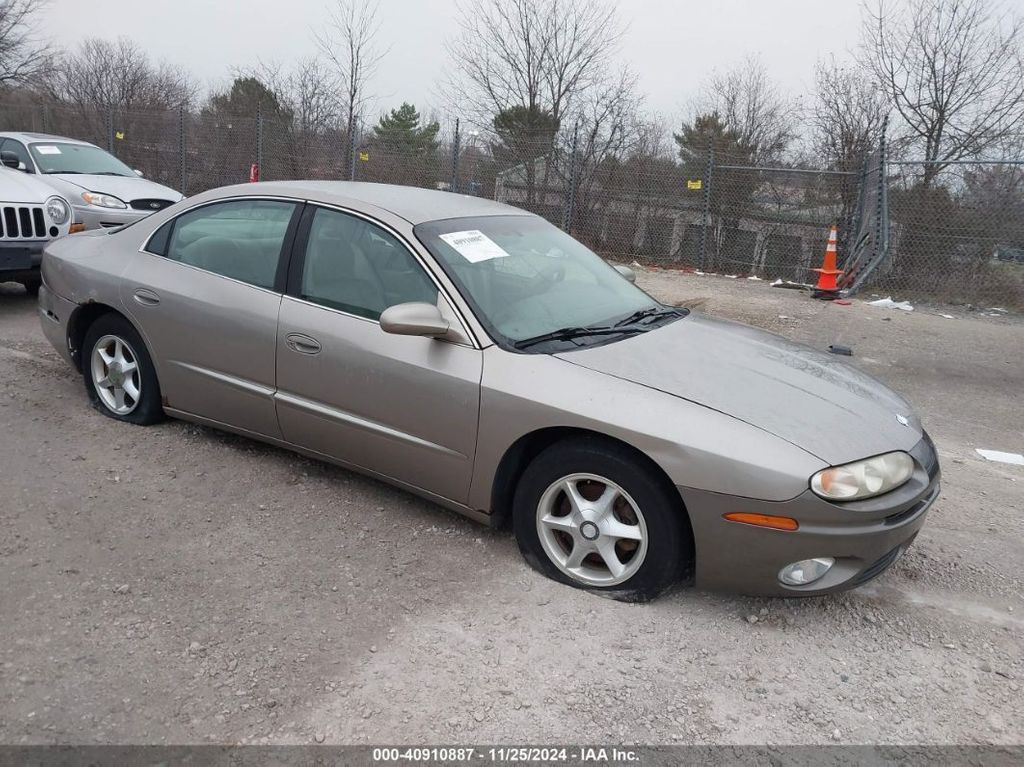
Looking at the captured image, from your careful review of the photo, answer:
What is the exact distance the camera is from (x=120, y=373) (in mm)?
4402

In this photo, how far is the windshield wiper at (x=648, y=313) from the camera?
11.9 feet

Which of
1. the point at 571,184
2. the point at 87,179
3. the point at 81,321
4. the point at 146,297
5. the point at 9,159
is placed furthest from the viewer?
the point at 571,184

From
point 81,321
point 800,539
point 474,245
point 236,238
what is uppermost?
point 474,245

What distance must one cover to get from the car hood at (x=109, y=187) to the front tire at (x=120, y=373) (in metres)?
4.53

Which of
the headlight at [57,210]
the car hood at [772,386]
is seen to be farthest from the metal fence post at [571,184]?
the car hood at [772,386]

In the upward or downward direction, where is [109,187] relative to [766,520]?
upward

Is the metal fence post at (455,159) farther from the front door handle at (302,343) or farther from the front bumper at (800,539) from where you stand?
the front bumper at (800,539)

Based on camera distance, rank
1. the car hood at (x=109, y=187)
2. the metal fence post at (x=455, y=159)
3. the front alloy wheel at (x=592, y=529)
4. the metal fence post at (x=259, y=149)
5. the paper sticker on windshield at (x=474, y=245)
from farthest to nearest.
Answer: the metal fence post at (x=259, y=149) < the metal fence post at (x=455, y=159) < the car hood at (x=109, y=187) < the paper sticker on windshield at (x=474, y=245) < the front alloy wheel at (x=592, y=529)

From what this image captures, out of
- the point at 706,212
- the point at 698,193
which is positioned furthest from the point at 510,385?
the point at 698,193

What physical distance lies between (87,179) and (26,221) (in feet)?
7.82

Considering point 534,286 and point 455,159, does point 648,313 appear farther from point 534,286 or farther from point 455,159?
point 455,159

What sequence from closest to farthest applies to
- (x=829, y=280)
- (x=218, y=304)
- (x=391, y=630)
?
(x=391, y=630) < (x=218, y=304) < (x=829, y=280)

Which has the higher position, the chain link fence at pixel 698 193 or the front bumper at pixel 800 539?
the chain link fence at pixel 698 193

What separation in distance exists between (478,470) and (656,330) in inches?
43.1
